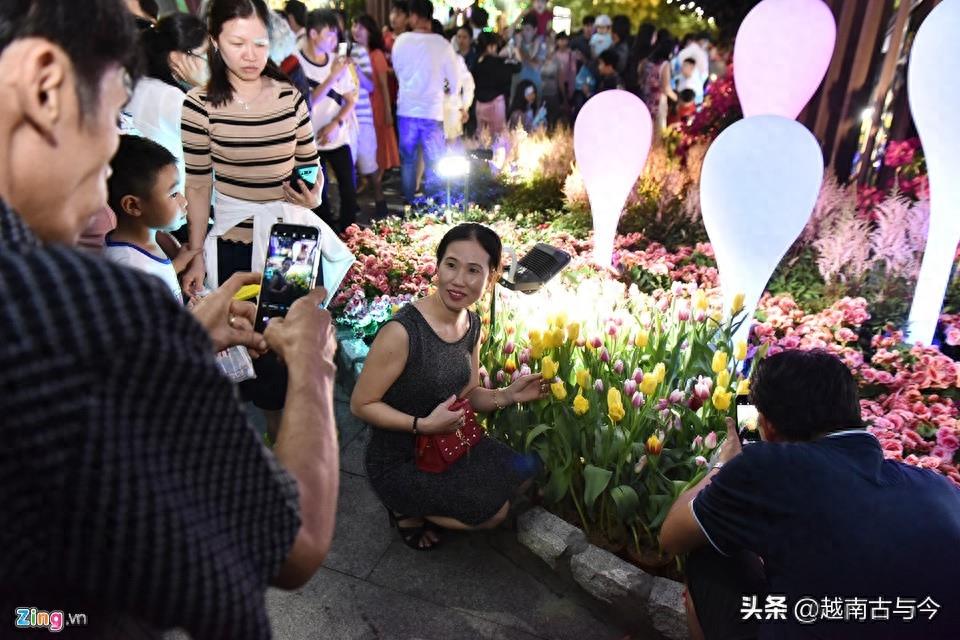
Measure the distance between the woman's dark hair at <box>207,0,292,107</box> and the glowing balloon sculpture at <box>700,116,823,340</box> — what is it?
2.10m

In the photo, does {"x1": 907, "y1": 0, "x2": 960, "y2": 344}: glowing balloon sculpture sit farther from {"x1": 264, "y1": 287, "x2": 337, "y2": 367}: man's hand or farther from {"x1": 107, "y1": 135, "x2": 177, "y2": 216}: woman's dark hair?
{"x1": 107, "y1": 135, "x2": 177, "y2": 216}: woman's dark hair

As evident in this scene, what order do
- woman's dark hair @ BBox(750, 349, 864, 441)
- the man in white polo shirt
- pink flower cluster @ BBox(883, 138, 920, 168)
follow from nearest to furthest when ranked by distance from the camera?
1. woman's dark hair @ BBox(750, 349, 864, 441)
2. pink flower cluster @ BBox(883, 138, 920, 168)
3. the man in white polo shirt

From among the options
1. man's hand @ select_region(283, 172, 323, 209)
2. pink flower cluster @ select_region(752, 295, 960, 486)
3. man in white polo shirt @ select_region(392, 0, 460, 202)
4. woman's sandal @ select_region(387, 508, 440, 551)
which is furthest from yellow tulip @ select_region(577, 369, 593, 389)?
man in white polo shirt @ select_region(392, 0, 460, 202)

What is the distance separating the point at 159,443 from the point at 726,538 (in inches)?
54.0

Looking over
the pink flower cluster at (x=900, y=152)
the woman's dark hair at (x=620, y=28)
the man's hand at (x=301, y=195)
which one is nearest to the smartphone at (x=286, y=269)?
the man's hand at (x=301, y=195)

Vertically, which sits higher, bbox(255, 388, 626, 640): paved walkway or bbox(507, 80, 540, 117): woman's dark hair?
bbox(507, 80, 540, 117): woman's dark hair

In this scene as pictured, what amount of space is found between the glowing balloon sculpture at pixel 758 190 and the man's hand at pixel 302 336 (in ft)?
7.79

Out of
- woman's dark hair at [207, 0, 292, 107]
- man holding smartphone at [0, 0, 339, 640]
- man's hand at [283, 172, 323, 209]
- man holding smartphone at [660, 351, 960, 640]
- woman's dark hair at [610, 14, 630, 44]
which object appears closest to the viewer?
man holding smartphone at [0, 0, 339, 640]

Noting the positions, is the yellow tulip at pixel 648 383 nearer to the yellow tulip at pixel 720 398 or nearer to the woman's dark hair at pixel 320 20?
the yellow tulip at pixel 720 398

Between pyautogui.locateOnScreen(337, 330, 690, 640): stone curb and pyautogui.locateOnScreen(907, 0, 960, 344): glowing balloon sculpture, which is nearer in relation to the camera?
pyautogui.locateOnScreen(337, 330, 690, 640): stone curb

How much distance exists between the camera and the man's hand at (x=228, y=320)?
1.42 meters

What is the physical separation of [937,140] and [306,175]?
3.03m

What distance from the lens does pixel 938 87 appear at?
9.83ft

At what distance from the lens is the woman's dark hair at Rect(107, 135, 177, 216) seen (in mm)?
2164
